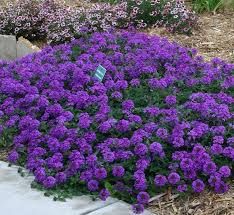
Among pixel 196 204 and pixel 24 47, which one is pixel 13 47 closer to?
pixel 24 47

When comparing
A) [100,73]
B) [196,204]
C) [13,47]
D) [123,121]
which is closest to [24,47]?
[13,47]

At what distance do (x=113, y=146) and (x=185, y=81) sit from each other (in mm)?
1047

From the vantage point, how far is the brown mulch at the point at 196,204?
3.44 meters

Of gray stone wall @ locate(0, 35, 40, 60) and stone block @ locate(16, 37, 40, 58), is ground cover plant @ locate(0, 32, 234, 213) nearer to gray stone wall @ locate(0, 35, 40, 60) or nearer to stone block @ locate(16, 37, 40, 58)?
stone block @ locate(16, 37, 40, 58)

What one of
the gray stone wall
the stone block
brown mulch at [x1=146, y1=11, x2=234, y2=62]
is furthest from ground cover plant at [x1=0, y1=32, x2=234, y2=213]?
the gray stone wall

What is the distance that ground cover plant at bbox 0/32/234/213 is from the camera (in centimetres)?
359

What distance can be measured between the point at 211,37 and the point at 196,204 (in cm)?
299

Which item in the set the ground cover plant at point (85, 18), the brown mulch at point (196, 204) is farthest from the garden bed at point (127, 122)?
the ground cover plant at point (85, 18)

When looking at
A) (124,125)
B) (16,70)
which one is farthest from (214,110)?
(16,70)

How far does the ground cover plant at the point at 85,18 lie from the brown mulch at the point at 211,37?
11 cm

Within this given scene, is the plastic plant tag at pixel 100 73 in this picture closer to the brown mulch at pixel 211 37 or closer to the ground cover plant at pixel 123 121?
the ground cover plant at pixel 123 121

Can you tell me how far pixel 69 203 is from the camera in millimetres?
3477

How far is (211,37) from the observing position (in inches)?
242

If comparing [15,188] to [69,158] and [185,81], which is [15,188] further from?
[185,81]
